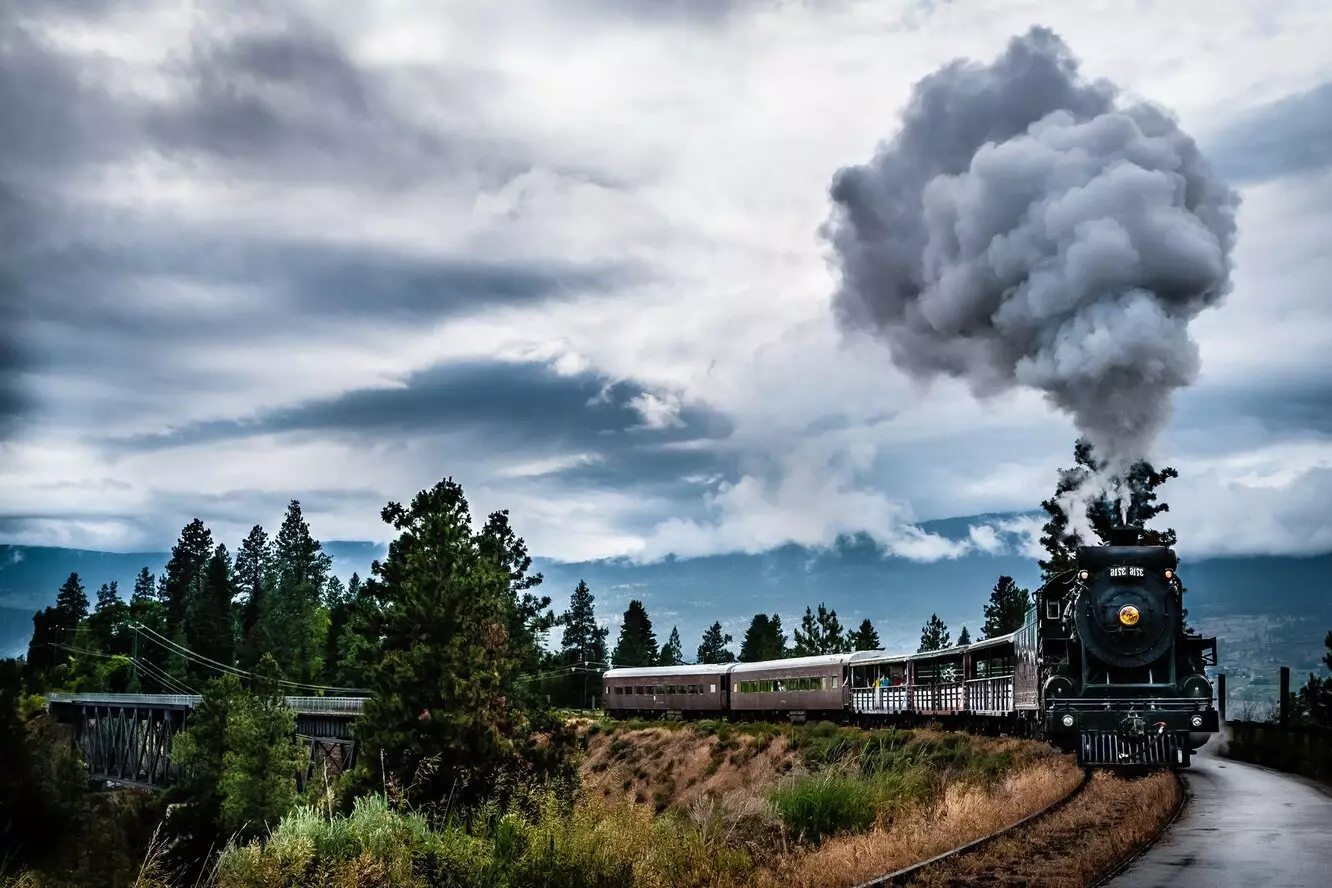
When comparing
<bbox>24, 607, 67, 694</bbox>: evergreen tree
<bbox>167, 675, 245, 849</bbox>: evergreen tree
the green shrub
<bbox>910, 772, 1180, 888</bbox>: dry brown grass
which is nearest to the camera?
<bbox>910, 772, 1180, 888</bbox>: dry brown grass

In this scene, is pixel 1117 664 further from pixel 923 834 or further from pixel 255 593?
pixel 255 593

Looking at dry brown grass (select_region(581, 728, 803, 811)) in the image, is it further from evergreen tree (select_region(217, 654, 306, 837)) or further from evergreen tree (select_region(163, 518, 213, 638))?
evergreen tree (select_region(163, 518, 213, 638))

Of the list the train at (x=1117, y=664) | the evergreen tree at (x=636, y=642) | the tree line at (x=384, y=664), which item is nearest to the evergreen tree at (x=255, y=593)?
the tree line at (x=384, y=664)

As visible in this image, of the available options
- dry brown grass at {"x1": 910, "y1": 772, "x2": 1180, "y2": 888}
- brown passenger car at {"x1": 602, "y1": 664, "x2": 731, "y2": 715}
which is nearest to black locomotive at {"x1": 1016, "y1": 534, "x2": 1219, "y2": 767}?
dry brown grass at {"x1": 910, "y1": 772, "x2": 1180, "y2": 888}

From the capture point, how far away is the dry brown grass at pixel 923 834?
13891mm

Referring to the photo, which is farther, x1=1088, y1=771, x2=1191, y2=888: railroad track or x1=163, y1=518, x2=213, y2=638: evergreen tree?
x1=163, y1=518, x2=213, y2=638: evergreen tree

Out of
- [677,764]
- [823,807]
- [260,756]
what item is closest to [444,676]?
[677,764]

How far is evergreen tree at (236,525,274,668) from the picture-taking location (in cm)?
13712

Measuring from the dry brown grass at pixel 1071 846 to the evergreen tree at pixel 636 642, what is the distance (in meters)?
136

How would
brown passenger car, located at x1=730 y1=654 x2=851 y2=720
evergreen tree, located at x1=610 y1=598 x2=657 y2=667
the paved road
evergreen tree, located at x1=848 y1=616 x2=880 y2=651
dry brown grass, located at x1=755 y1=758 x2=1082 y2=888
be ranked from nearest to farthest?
1. dry brown grass, located at x1=755 y1=758 x2=1082 y2=888
2. the paved road
3. brown passenger car, located at x1=730 y1=654 x2=851 y2=720
4. evergreen tree, located at x1=848 y1=616 x2=880 y2=651
5. evergreen tree, located at x1=610 y1=598 x2=657 y2=667

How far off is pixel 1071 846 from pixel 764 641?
134 meters

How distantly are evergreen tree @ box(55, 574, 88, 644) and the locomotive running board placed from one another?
168 m

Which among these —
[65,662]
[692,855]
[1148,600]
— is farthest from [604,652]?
[692,855]

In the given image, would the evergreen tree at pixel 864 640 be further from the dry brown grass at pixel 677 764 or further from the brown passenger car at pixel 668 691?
the dry brown grass at pixel 677 764
